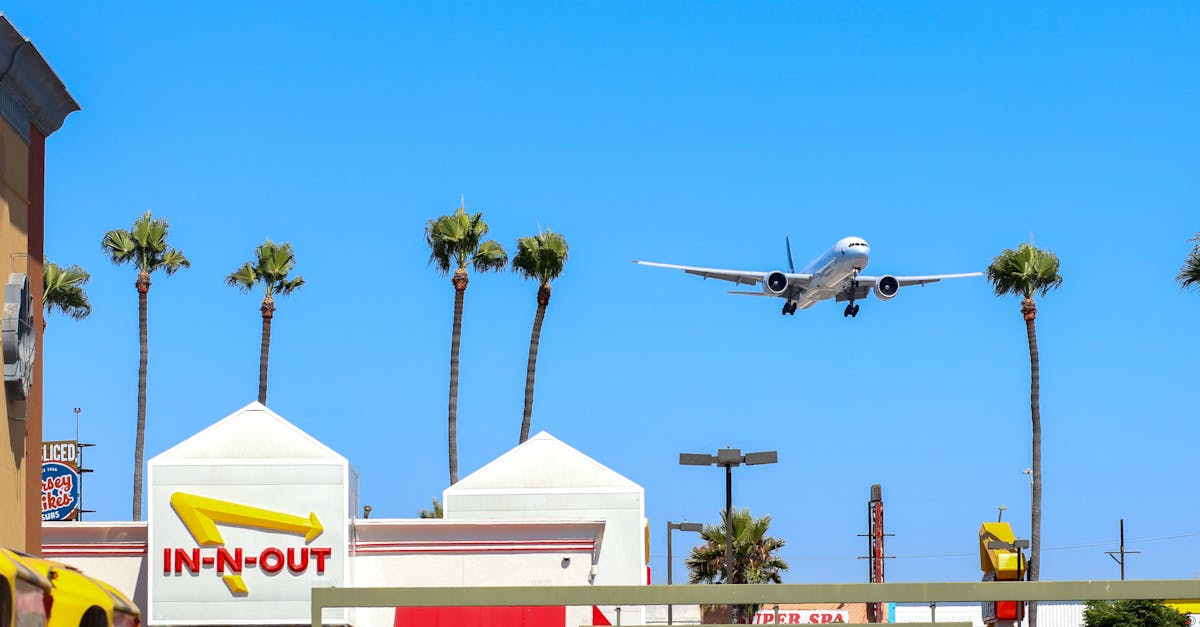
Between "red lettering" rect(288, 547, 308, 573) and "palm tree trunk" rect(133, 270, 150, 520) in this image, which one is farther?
"palm tree trunk" rect(133, 270, 150, 520)

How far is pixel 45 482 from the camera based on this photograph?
7712 cm

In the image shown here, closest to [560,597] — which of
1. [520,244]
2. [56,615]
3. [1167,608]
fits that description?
[56,615]

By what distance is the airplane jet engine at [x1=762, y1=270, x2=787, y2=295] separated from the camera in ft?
227

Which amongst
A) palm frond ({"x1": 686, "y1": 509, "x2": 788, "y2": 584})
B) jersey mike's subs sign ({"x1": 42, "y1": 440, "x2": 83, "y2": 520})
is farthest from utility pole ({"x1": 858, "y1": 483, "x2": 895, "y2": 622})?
jersey mike's subs sign ({"x1": 42, "y1": 440, "x2": 83, "y2": 520})

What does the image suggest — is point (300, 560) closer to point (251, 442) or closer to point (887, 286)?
point (251, 442)

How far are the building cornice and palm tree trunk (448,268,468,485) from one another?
50500mm

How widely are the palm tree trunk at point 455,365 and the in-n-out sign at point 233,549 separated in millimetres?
32981

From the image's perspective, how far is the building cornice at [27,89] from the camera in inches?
1001

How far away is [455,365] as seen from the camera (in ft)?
272

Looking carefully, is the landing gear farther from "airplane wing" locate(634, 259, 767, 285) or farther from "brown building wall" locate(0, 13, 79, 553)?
"brown building wall" locate(0, 13, 79, 553)

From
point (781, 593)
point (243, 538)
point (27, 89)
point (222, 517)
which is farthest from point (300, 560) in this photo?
point (781, 593)

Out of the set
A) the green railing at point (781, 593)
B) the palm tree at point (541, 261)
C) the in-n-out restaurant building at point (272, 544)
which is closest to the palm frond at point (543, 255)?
the palm tree at point (541, 261)

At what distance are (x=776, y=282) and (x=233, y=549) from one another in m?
30.3

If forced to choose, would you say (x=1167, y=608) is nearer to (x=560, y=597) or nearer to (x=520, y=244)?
(x=520, y=244)
